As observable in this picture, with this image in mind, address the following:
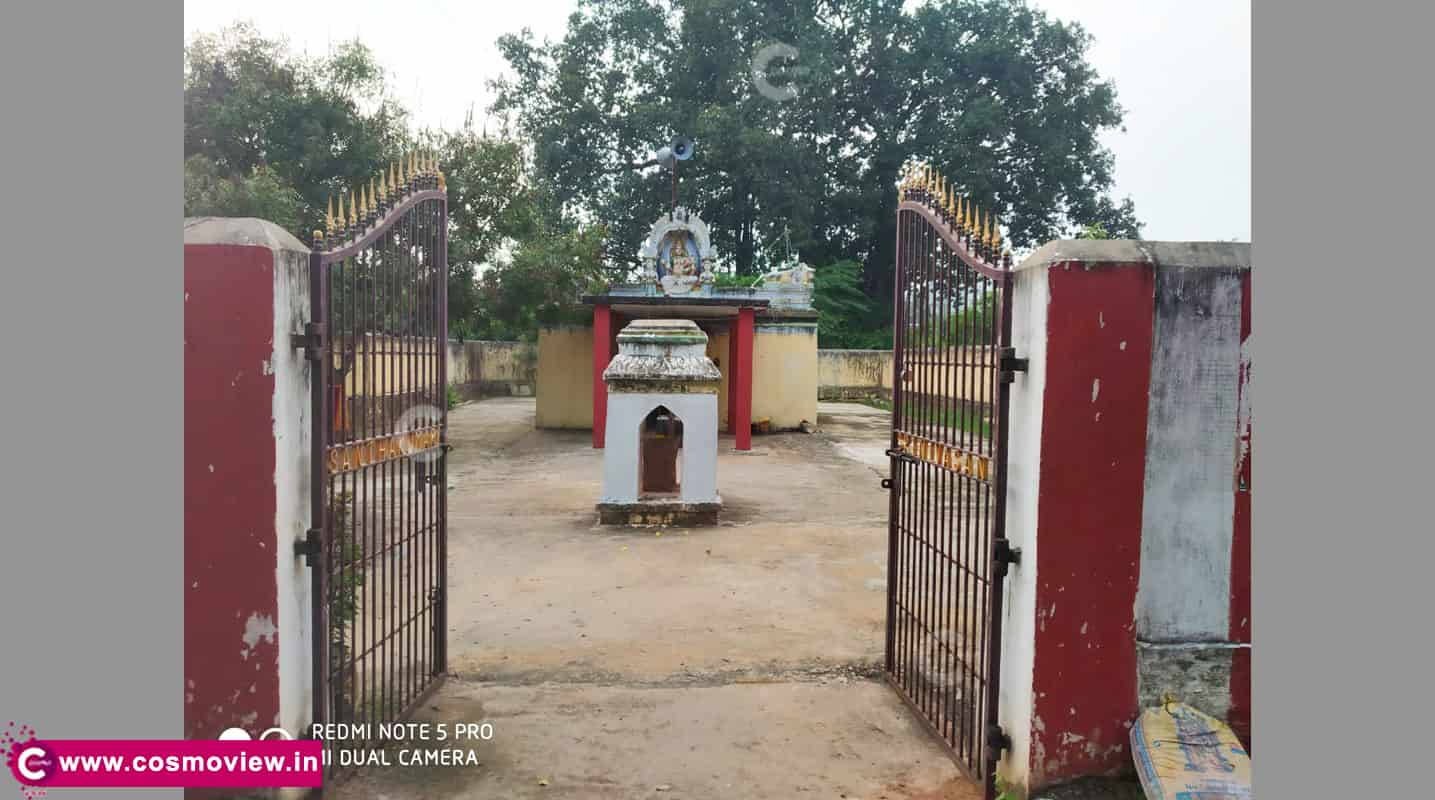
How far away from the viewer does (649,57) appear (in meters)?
30.5

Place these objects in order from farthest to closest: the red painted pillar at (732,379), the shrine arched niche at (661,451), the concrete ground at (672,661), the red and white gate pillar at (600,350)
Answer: the red painted pillar at (732,379) → the red and white gate pillar at (600,350) → the shrine arched niche at (661,451) → the concrete ground at (672,661)

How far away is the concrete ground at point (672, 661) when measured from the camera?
3.64m

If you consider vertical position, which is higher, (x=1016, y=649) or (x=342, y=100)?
(x=342, y=100)

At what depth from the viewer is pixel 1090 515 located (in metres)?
3.31

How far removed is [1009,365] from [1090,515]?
→ 60cm

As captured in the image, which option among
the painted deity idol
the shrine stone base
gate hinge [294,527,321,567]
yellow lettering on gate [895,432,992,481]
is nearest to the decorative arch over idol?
the painted deity idol

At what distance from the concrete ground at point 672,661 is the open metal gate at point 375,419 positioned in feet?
1.07

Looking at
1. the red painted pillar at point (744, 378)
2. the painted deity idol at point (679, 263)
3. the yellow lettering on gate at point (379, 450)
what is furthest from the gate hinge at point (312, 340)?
the painted deity idol at point (679, 263)

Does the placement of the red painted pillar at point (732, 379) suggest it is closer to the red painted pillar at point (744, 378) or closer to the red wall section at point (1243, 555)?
the red painted pillar at point (744, 378)

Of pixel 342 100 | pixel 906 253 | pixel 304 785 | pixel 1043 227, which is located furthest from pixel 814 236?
pixel 304 785

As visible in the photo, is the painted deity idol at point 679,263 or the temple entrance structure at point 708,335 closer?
the temple entrance structure at point 708,335

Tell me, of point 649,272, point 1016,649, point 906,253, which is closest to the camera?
point 1016,649

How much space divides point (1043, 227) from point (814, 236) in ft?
25.3
